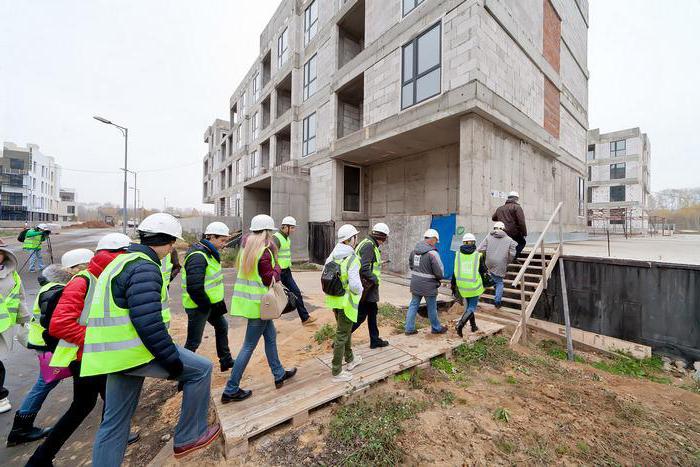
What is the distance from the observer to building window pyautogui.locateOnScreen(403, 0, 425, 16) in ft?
33.4

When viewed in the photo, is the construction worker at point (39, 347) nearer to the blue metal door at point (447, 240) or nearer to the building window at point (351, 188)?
the blue metal door at point (447, 240)

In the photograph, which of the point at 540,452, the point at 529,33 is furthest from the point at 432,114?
the point at 540,452

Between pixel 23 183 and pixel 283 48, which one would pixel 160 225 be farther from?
pixel 23 183

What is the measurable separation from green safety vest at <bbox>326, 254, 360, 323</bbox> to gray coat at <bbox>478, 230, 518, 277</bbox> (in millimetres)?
4130

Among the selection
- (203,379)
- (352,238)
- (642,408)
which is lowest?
(642,408)

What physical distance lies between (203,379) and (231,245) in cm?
1683

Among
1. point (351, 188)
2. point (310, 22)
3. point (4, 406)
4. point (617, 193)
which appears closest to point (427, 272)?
point (4, 406)

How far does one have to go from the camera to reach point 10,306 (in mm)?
3076

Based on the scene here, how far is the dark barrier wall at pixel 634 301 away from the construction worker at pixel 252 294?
6678 millimetres

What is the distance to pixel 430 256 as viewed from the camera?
15.3ft

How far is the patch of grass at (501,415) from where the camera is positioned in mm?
2986

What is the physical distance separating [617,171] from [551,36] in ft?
97.8

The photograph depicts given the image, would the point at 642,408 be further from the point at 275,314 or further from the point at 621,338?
the point at 275,314

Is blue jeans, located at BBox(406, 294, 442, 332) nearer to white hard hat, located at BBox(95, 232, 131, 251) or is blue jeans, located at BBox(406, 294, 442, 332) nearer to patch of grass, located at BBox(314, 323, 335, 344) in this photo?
patch of grass, located at BBox(314, 323, 335, 344)
